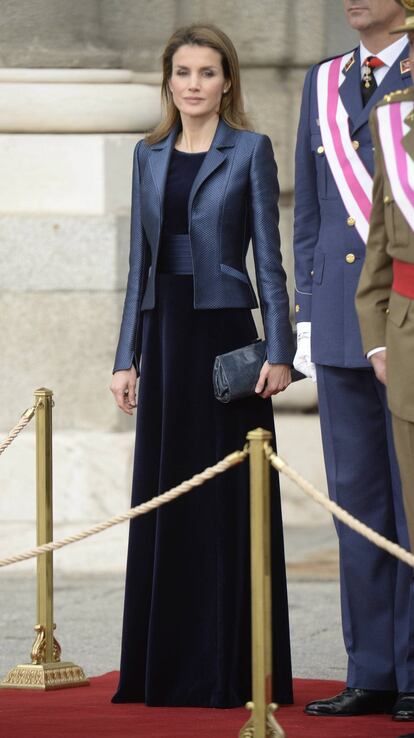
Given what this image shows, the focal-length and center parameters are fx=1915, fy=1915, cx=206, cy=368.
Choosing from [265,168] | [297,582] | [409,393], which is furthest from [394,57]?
[297,582]

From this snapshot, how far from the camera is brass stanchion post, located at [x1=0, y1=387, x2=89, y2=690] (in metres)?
5.60

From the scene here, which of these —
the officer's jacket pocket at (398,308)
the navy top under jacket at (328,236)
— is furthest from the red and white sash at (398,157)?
the navy top under jacket at (328,236)

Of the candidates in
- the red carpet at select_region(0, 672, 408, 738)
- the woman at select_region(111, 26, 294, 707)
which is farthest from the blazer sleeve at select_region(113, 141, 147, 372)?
the red carpet at select_region(0, 672, 408, 738)

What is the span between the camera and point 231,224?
512 cm

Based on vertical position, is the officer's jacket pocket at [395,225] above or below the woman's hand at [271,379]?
above

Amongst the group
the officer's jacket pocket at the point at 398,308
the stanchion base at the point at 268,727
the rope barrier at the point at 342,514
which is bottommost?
the stanchion base at the point at 268,727

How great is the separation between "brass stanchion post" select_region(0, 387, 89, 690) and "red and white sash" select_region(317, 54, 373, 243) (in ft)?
4.12

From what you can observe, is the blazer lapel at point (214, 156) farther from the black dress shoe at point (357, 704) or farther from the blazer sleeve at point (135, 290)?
the black dress shoe at point (357, 704)

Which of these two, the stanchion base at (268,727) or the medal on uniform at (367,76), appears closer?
the stanchion base at (268,727)

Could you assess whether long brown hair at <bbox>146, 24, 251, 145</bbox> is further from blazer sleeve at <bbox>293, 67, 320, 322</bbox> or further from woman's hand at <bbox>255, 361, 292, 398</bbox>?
woman's hand at <bbox>255, 361, 292, 398</bbox>

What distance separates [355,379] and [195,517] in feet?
2.10

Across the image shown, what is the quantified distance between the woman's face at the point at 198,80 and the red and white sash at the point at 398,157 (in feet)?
3.14

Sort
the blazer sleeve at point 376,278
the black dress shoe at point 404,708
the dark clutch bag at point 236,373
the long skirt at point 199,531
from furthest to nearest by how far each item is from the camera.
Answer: the long skirt at point 199,531 → the dark clutch bag at point 236,373 → the black dress shoe at point 404,708 → the blazer sleeve at point 376,278

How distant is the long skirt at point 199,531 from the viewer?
5.15 m
